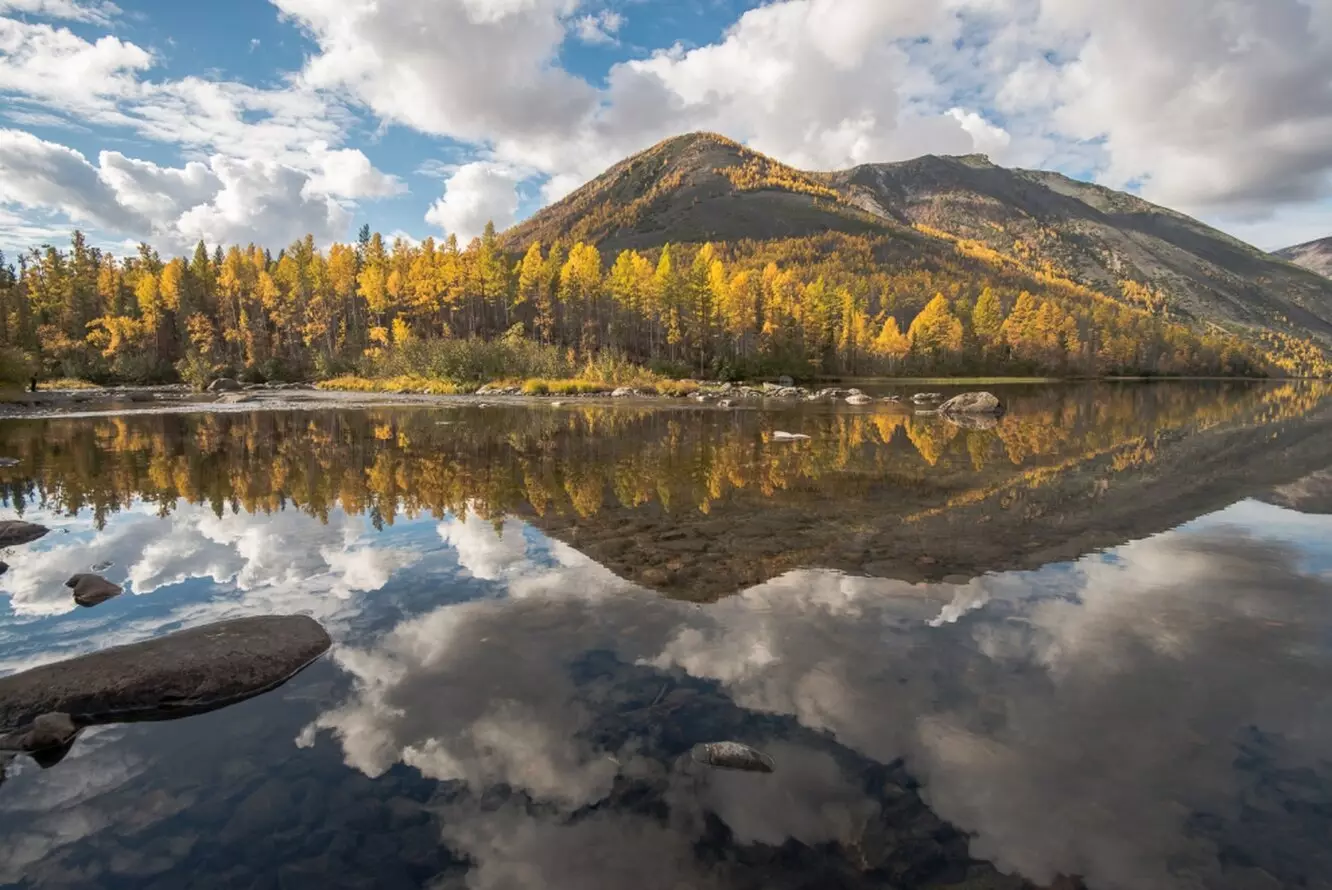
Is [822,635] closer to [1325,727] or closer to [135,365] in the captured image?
[1325,727]

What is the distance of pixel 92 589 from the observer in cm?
1227

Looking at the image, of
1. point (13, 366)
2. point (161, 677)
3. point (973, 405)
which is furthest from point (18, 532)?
point (973, 405)

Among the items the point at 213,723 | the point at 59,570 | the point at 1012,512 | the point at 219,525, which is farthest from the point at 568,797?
the point at 1012,512

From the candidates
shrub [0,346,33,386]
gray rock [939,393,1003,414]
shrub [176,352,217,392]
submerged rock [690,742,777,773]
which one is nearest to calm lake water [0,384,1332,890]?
submerged rock [690,742,777,773]

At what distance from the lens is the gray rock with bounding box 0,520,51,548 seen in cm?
1555

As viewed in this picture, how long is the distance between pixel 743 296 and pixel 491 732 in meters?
116

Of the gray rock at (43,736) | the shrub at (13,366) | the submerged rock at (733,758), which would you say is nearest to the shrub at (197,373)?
the shrub at (13,366)

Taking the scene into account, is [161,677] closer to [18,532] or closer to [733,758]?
[733,758]

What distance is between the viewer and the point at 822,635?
10.6 m

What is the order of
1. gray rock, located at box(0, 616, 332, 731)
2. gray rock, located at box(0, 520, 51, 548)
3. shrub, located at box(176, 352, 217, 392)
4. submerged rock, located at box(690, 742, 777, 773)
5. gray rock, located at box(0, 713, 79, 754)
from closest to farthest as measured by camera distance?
submerged rock, located at box(690, 742, 777, 773) → gray rock, located at box(0, 713, 79, 754) → gray rock, located at box(0, 616, 332, 731) → gray rock, located at box(0, 520, 51, 548) → shrub, located at box(176, 352, 217, 392)

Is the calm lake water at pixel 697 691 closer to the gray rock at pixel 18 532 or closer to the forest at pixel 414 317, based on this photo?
the gray rock at pixel 18 532

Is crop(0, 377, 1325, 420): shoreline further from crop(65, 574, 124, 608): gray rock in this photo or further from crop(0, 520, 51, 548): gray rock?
crop(65, 574, 124, 608): gray rock

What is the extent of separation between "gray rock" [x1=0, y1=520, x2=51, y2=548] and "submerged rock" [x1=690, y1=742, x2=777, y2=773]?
1756 cm

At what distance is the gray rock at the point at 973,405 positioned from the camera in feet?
184
